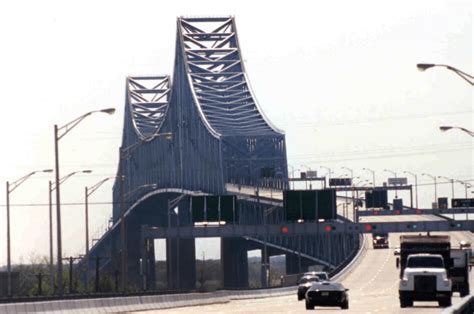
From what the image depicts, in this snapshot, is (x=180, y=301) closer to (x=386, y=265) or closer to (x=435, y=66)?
(x=435, y=66)

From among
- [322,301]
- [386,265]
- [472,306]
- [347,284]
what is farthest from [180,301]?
[386,265]

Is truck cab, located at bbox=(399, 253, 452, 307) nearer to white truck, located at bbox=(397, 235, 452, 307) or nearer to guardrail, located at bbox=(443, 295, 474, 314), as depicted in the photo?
white truck, located at bbox=(397, 235, 452, 307)

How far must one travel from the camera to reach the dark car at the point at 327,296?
68750mm

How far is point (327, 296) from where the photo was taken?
68875 millimetres

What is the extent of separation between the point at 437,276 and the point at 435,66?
1023 cm

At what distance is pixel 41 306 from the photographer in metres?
56.7

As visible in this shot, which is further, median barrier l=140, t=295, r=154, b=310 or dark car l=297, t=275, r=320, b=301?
dark car l=297, t=275, r=320, b=301

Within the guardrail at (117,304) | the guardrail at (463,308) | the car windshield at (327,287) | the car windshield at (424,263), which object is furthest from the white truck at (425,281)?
the guardrail at (463,308)

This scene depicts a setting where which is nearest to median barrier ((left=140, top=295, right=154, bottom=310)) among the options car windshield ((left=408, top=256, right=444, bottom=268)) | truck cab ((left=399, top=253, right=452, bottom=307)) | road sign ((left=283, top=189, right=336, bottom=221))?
truck cab ((left=399, top=253, right=452, bottom=307))

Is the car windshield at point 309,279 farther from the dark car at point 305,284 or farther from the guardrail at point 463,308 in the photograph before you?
the guardrail at point 463,308

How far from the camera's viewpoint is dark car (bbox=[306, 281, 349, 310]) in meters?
68.8

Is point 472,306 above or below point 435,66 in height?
below

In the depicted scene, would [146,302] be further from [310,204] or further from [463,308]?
[310,204]

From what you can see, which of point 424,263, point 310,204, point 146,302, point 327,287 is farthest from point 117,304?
point 310,204
